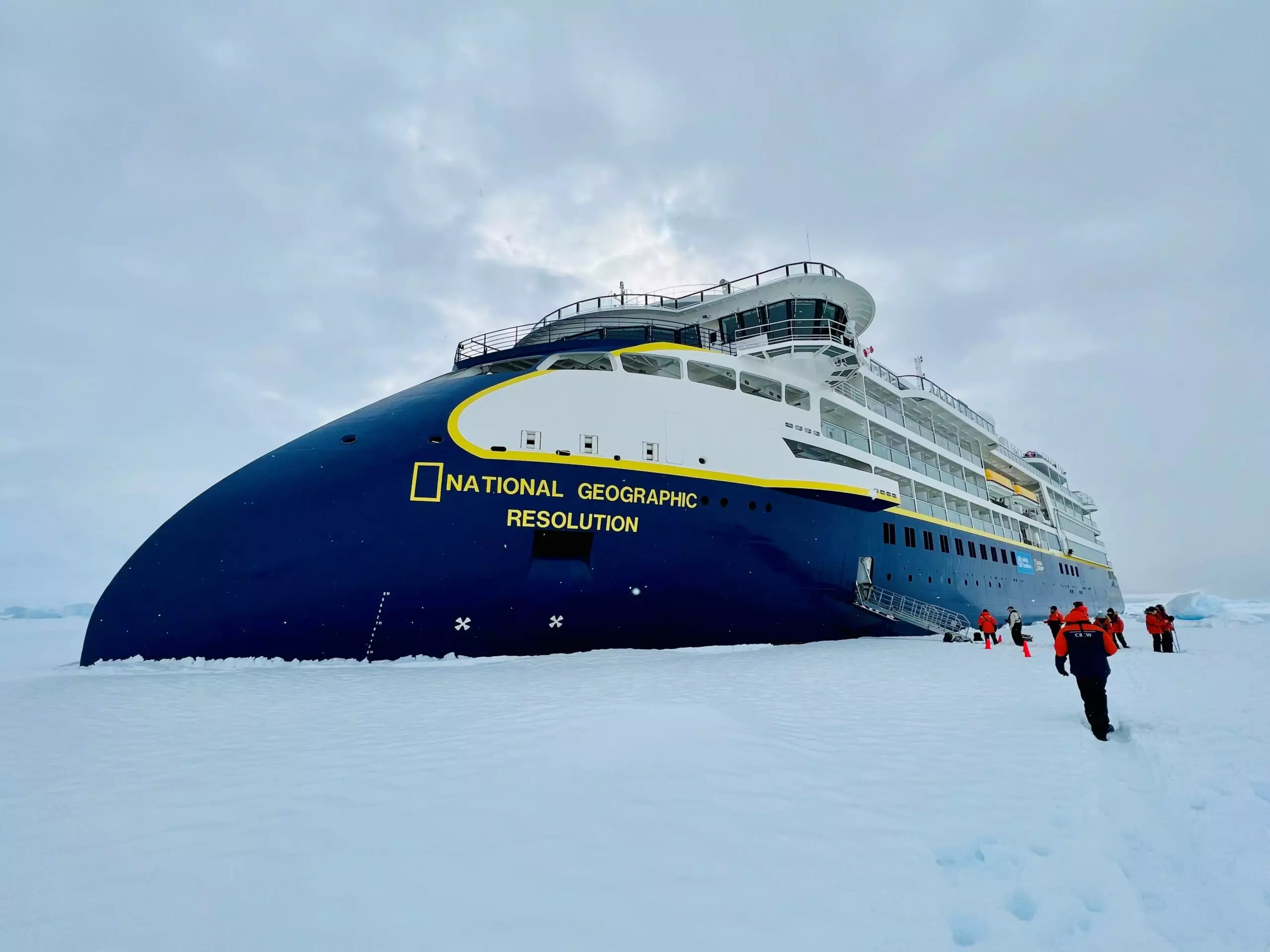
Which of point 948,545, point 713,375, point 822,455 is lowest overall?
point 948,545

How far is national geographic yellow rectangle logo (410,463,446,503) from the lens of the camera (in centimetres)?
1139

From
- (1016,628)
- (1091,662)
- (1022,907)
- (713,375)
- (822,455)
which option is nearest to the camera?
(1022,907)

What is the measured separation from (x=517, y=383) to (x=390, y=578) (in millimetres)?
4795

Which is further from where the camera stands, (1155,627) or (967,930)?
(1155,627)

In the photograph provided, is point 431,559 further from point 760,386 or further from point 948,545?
point 948,545

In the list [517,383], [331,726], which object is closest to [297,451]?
[517,383]

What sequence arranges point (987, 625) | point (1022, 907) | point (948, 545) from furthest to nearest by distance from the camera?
1. point (948, 545)
2. point (987, 625)
3. point (1022, 907)

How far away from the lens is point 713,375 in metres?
16.5

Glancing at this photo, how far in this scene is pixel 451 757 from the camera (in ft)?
16.4

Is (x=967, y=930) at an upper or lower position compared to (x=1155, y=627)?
lower

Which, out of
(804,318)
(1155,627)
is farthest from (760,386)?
(1155,627)

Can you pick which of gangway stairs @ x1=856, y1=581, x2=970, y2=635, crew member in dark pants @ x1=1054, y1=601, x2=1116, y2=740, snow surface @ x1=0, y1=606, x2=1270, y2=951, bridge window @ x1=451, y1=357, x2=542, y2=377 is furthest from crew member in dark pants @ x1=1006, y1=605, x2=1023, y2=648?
bridge window @ x1=451, y1=357, x2=542, y2=377

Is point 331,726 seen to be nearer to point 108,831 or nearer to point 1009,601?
point 108,831

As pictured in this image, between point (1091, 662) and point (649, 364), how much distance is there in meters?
11.2
